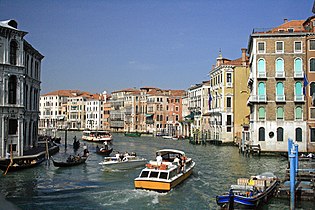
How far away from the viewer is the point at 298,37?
22859 mm

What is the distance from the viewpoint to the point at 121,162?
18.0 metres

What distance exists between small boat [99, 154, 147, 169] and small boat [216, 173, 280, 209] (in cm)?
745

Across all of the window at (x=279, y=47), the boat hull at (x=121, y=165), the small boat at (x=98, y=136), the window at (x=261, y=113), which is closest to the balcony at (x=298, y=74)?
the window at (x=279, y=47)

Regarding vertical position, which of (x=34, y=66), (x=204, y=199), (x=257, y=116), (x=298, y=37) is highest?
(x=298, y=37)

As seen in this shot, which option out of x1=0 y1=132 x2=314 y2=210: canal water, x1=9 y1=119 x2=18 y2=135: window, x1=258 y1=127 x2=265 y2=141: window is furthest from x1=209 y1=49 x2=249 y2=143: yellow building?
x1=9 y1=119 x2=18 y2=135: window

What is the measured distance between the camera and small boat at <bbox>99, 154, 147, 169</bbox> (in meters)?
17.9

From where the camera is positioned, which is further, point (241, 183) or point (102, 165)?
point (102, 165)

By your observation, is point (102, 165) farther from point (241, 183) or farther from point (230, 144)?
point (230, 144)

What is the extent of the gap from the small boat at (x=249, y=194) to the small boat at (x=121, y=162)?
7.45 metres

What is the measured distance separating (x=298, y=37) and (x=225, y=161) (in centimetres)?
843

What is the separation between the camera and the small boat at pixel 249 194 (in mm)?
9953

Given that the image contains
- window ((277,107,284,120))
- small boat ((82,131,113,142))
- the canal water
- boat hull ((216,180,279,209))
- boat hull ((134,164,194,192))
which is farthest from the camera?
small boat ((82,131,113,142))

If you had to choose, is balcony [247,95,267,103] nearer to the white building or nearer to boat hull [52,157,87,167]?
boat hull [52,157,87,167]

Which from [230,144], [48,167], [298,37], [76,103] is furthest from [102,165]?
[76,103]
